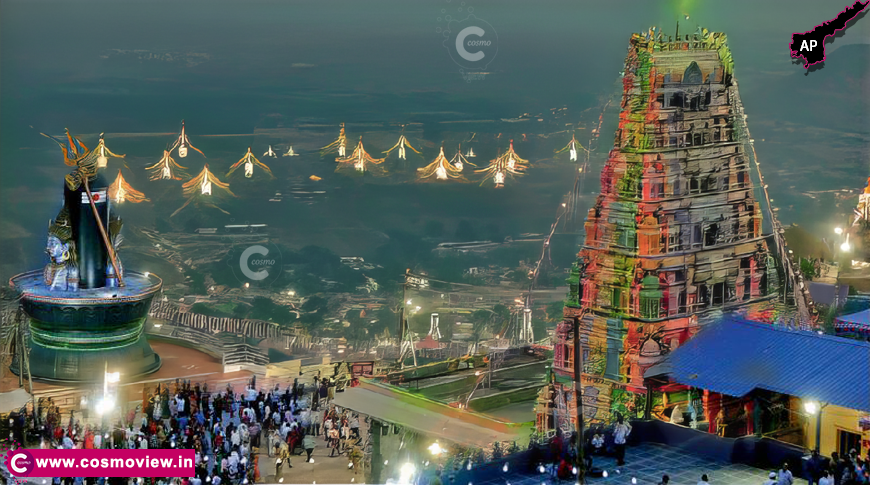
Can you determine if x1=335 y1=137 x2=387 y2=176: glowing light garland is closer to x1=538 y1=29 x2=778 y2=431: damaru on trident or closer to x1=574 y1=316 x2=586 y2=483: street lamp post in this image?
x1=538 y1=29 x2=778 y2=431: damaru on trident

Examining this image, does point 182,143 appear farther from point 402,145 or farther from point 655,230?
point 655,230

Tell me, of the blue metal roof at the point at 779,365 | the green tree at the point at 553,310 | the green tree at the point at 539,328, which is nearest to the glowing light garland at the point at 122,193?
the green tree at the point at 539,328

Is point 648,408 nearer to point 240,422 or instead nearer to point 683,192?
point 683,192

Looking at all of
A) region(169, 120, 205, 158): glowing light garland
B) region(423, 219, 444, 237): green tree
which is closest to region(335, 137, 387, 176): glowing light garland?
region(423, 219, 444, 237): green tree

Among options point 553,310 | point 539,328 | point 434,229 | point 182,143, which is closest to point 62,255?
point 182,143

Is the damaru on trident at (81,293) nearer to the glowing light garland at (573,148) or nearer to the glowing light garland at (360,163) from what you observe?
the glowing light garland at (360,163)

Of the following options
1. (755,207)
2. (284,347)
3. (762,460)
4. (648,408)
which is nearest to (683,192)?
(755,207)
